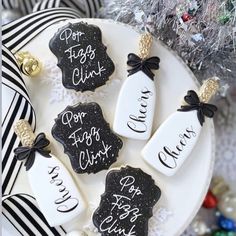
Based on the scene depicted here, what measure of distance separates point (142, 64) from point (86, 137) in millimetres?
143

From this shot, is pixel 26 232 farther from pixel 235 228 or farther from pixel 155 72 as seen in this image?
pixel 235 228

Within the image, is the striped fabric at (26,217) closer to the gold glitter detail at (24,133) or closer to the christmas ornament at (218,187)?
the gold glitter detail at (24,133)

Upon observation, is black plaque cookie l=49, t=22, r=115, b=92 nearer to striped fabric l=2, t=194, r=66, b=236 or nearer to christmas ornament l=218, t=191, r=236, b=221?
striped fabric l=2, t=194, r=66, b=236

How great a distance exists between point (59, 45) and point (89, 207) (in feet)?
0.84

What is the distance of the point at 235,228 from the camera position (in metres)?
1.02

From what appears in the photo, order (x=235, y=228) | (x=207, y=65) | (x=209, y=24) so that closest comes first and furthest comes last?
(x=209, y=24) → (x=207, y=65) → (x=235, y=228)

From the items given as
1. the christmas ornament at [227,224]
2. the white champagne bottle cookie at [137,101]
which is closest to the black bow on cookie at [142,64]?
the white champagne bottle cookie at [137,101]

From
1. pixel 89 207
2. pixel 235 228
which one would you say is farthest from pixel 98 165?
pixel 235 228

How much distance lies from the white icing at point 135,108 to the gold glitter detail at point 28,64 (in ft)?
0.45

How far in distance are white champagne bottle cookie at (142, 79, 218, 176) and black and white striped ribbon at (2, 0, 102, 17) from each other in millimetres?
283

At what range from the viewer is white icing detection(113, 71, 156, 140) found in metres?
0.81

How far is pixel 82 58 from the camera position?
0.81 m

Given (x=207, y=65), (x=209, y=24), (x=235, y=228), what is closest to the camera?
(x=209, y=24)

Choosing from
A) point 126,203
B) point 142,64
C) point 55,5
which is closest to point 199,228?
point 126,203
